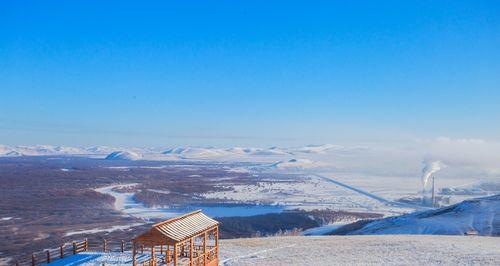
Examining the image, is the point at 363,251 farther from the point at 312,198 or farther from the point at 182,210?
the point at 312,198

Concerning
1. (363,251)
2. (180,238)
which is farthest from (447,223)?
(180,238)

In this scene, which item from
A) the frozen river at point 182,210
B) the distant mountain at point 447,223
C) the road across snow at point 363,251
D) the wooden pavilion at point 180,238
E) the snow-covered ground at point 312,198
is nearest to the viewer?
the wooden pavilion at point 180,238

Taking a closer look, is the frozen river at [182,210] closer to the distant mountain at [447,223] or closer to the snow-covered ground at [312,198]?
the snow-covered ground at [312,198]

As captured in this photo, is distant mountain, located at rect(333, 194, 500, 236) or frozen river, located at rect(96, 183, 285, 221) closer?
distant mountain, located at rect(333, 194, 500, 236)

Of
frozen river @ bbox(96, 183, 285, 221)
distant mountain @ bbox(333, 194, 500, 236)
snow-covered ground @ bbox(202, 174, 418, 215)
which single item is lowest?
frozen river @ bbox(96, 183, 285, 221)

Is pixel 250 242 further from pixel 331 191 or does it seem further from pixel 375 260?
pixel 331 191

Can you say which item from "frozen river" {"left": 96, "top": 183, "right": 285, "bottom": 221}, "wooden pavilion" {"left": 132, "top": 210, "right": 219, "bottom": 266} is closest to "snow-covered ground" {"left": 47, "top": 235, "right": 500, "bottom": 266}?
"wooden pavilion" {"left": 132, "top": 210, "right": 219, "bottom": 266}

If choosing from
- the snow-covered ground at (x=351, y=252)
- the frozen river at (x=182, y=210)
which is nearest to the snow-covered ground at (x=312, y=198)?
the frozen river at (x=182, y=210)

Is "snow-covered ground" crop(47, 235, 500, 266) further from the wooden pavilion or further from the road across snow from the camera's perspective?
the wooden pavilion
